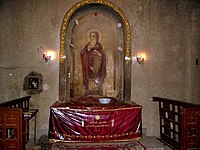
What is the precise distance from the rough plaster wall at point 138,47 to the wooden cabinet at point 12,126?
2115 mm

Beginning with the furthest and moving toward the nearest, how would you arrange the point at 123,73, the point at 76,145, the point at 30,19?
the point at 123,73
the point at 30,19
the point at 76,145

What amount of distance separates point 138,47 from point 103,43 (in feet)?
3.83

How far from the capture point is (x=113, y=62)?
711 cm

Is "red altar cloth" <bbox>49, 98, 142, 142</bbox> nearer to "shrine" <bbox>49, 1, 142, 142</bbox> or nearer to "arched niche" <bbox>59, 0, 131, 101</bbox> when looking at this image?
"shrine" <bbox>49, 1, 142, 142</bbox>

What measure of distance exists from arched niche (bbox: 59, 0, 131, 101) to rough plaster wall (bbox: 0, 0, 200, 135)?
0.27 m

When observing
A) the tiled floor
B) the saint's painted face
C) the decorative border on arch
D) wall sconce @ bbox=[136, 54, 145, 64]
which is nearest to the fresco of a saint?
the saint's painted face

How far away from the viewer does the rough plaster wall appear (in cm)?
651

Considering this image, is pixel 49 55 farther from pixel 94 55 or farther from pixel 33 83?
pixel 94 55

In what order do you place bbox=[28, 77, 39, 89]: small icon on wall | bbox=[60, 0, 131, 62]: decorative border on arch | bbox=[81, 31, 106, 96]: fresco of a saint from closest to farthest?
bbox=[28, 77, 39, 89]: small icon on wall < bbox=[60, 0, 131, 62]: decorative border on arch < bbox=[81, 31, 106, 96]: fresco of a saint

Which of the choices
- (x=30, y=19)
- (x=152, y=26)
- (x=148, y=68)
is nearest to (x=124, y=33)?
(x=152, y=26)

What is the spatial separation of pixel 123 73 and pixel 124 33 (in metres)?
1.34

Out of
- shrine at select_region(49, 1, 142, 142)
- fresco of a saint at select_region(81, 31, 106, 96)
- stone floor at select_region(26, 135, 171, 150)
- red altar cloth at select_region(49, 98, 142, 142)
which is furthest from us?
fresco of a saint at select_region(81, 31, 106, 96)

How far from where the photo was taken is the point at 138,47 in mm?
6914

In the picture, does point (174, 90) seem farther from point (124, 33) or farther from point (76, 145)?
point (76, 145)
